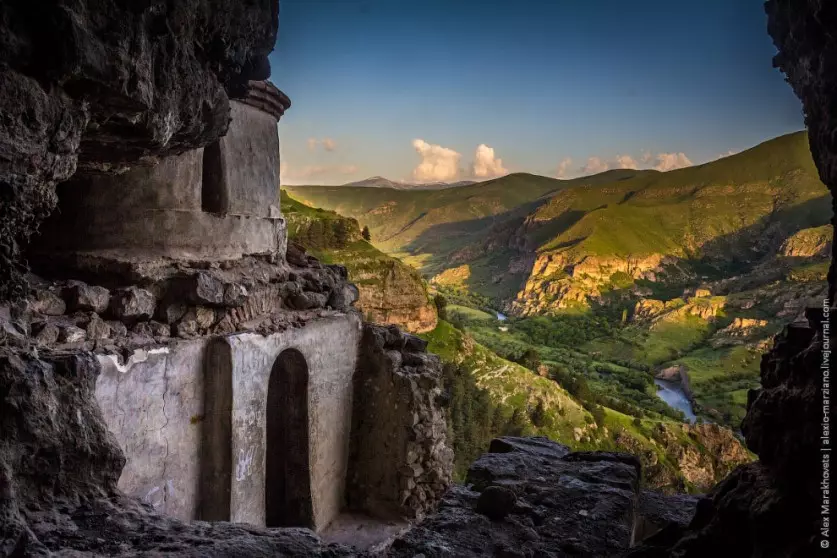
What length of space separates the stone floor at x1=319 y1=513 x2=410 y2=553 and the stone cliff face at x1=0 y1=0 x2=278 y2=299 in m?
6.68

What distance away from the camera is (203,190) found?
9.79m

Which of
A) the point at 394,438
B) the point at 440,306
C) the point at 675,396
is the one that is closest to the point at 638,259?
the point at 675,396

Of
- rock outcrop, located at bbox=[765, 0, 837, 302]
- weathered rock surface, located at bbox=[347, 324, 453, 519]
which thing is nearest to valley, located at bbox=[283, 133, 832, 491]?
rock outcrop, located at bbox=[765, 0, 837, 302]

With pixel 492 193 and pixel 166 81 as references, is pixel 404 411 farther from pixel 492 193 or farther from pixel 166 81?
pixel 492 193

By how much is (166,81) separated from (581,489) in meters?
5.36

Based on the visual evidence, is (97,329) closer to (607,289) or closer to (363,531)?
(363,531)

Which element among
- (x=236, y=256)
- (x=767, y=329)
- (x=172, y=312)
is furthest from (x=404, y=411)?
(x=767, y=329)

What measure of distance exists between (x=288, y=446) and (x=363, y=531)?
193 centimetres

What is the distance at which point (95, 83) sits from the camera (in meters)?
4.54

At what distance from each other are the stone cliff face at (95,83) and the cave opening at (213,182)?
2.86m

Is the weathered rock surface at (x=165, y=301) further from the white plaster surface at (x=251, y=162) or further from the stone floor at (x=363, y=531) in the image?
the stone floor at (x=363, y=531)

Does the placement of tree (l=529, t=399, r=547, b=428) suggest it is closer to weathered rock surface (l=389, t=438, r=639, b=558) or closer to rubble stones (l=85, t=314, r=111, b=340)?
weathered rock surface (l=389, t=438, r=639, b=558)

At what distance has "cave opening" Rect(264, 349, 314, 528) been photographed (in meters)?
9.64

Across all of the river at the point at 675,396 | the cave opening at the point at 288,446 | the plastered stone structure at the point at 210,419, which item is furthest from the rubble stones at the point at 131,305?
the river at the point at 675,396
